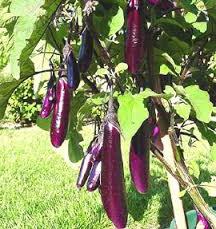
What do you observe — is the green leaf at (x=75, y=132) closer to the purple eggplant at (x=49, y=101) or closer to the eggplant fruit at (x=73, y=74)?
the purple eggplant at (x=49, y=101)

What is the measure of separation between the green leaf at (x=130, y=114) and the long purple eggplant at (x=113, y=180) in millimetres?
20

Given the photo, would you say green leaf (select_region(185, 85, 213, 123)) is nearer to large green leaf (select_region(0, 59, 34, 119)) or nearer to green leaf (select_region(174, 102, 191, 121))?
green leaf (select_region(174, 102, 191, 121))

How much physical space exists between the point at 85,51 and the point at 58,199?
2434 mm

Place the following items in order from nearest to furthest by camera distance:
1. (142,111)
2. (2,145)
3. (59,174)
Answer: (142,111)
(59,174)
(2,145)

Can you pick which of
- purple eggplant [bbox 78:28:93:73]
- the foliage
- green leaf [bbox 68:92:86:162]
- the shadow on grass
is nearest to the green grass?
the shadow on grass

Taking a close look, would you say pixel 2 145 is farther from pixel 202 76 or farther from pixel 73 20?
pixel 73 20

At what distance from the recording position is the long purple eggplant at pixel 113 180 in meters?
0.96

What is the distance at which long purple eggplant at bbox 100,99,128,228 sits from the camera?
961 mm

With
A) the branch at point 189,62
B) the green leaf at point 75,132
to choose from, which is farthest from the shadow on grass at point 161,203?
the branch at point 189,62

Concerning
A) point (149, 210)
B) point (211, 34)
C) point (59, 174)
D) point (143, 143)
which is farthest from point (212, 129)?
point (59, 174)

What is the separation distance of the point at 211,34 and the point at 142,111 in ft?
1.49

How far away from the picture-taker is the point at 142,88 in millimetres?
1199

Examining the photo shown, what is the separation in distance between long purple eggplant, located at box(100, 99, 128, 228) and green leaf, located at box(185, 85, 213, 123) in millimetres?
202

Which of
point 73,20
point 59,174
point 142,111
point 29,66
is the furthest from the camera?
point 59,174
